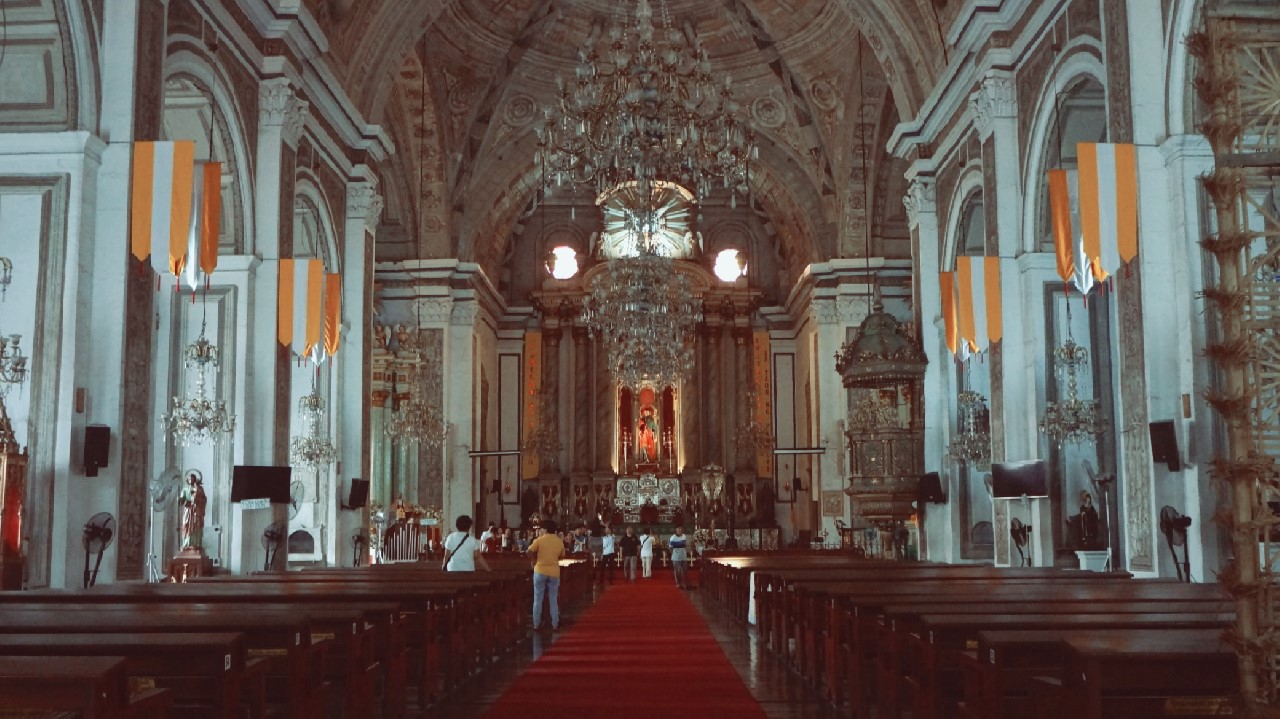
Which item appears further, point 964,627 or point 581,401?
point 581,401

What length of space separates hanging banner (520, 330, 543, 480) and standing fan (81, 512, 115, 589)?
22.6 meters

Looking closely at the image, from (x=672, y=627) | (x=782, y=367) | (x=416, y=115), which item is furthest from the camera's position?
(x=782, y=367)

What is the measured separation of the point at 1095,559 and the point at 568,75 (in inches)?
678

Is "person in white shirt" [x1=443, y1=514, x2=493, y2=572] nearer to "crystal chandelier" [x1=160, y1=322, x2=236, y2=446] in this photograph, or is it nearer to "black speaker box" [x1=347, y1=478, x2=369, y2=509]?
"crystal chandelier" [x1=160, y1=322, x2=236, y2=446]

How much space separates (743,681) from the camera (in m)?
9.27

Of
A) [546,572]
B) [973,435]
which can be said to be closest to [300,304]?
[546,572]

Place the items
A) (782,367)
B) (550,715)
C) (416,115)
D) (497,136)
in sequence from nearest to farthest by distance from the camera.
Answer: (550,715)
(416,115)
(497,136)
(782,367)

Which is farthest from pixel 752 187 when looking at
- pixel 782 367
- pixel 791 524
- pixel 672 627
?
pixel 672 627

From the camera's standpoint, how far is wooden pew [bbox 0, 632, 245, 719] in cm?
448

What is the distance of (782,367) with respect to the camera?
35.1 metres

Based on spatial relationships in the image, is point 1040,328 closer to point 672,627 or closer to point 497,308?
point 672,627

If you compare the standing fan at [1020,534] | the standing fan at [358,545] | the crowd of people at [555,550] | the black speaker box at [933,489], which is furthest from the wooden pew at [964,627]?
the standing fan at [358,545]

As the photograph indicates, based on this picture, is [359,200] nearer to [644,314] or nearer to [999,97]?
[644,314]

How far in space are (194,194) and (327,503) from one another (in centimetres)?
751
